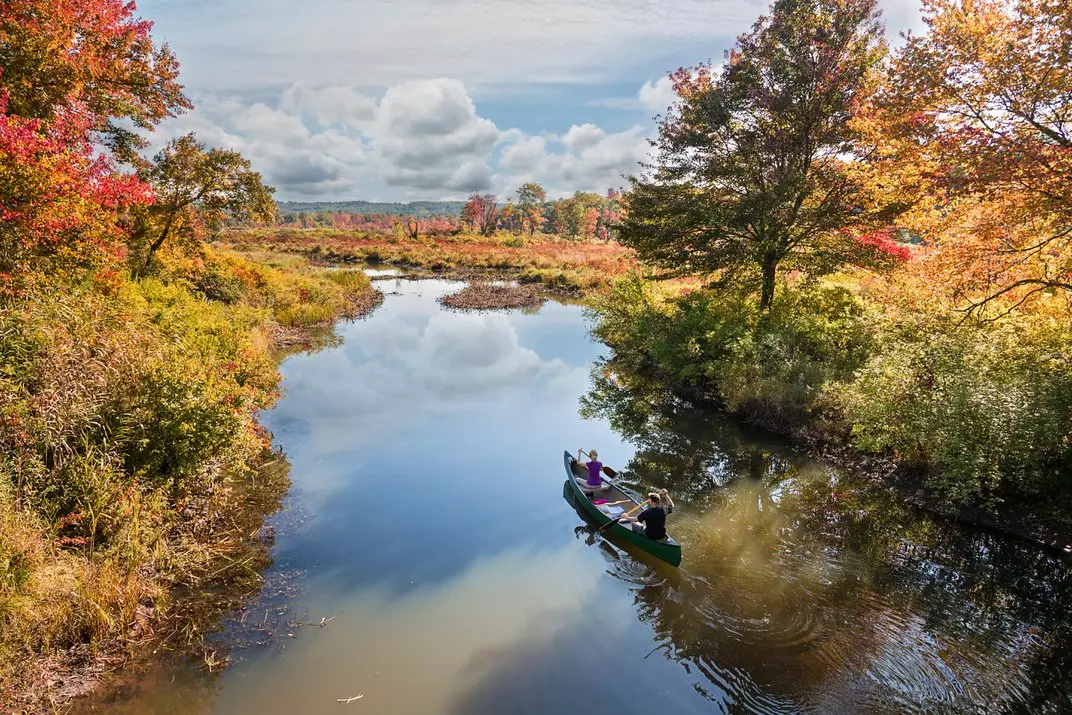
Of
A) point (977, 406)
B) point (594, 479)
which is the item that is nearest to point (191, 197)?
point (594, 479)

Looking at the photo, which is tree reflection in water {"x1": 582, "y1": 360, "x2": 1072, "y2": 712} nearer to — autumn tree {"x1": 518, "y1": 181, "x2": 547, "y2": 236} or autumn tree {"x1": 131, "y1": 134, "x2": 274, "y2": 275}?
autumn tree {"x1": 131, "y1": 134, "x2": 274, "y2": 275}

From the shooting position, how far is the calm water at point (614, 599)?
725 cm

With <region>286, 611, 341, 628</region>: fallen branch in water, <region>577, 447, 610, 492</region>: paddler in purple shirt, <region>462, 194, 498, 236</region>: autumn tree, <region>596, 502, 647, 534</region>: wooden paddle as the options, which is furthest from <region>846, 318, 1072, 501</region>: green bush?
<region>462, 194, 498, 236</region>: autumn tree

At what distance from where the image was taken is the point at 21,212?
401 inches

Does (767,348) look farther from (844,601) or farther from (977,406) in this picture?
(844,601)

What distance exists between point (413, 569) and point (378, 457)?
538 centimetres

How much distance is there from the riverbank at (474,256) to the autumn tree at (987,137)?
80.8ft

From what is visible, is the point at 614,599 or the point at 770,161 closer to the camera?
the point at 614,599

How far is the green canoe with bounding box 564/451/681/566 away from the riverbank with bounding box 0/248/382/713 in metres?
6.66

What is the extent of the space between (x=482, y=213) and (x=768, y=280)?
90182mm

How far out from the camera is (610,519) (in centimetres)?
1091

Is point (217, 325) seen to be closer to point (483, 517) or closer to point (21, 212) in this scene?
point (21, 212)

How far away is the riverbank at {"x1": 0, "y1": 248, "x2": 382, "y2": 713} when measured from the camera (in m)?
6.59

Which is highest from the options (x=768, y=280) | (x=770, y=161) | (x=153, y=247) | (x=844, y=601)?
(x=770, y=161)
